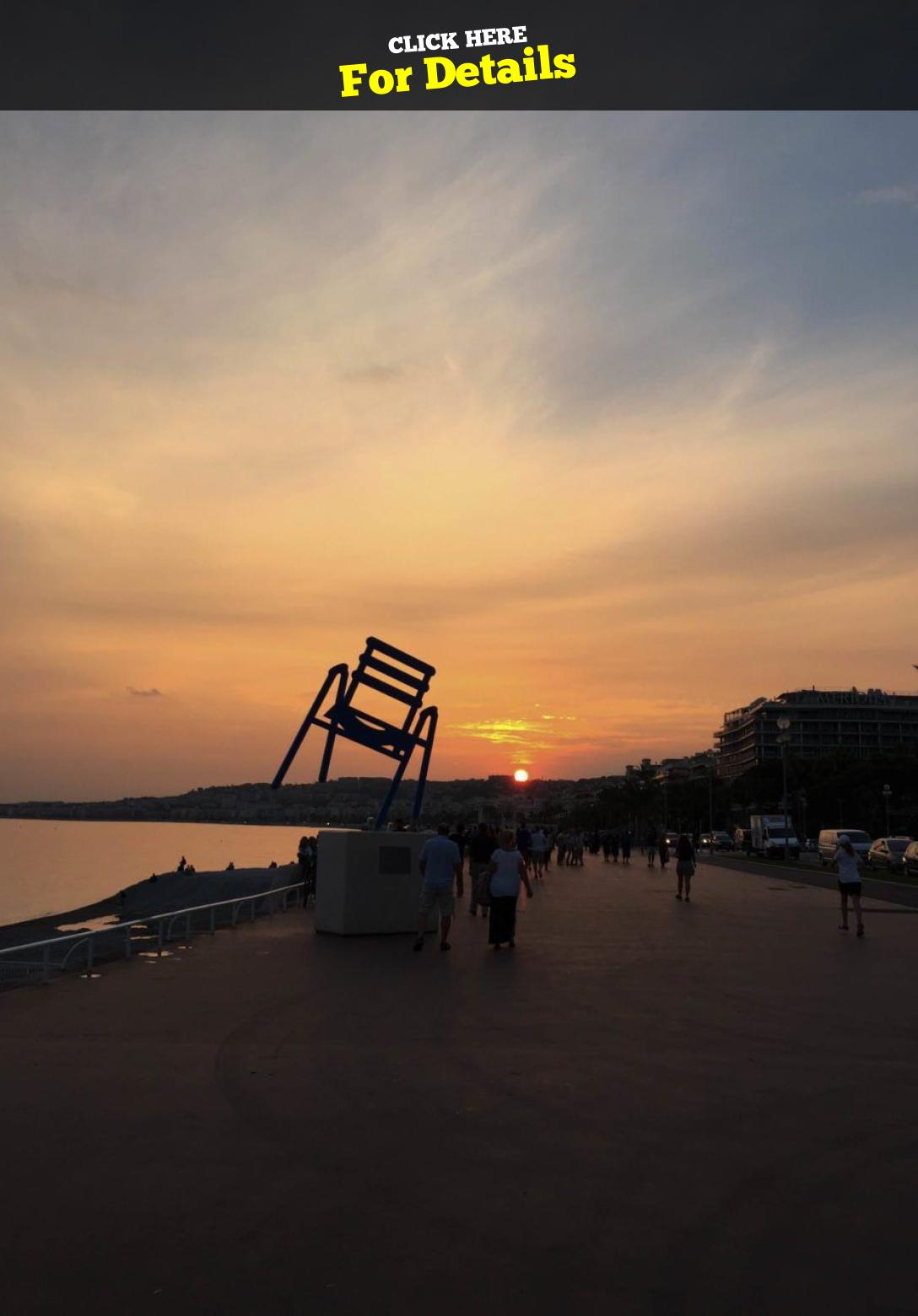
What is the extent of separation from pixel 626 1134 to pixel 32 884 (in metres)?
110

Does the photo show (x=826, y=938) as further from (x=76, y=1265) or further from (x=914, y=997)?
(x=76, y=1265)

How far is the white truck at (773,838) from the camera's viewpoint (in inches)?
2170

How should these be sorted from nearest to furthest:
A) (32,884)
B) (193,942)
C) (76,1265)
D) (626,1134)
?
(76,1265), (626,1134), (193,942), (32,884)

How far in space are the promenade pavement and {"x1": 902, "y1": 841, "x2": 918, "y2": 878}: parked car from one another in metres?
29.4

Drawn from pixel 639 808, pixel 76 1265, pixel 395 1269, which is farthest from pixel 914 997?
pixel 639 808

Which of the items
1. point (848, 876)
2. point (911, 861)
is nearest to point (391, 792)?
point (848, 876)

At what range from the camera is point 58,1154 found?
4.99 m

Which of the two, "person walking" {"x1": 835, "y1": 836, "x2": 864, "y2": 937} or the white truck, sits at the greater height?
the white truck

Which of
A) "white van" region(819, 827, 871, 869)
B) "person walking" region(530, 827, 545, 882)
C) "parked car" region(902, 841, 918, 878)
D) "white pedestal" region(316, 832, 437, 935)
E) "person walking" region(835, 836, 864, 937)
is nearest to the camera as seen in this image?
"white pedestal" region(316, 832, 437, 935)

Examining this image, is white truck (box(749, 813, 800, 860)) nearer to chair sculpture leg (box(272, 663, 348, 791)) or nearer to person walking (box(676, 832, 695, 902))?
person walking (box(676, 832, 695, 902))

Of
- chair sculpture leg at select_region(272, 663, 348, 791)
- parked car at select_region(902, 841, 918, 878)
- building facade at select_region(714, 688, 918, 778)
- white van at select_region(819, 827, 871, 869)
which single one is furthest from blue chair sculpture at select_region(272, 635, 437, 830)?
building facade at select_region(714, 688, 918, 778)

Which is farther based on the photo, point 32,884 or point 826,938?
point 32,884

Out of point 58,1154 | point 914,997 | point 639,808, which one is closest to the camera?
point 58,1154

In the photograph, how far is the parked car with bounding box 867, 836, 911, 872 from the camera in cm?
4047
